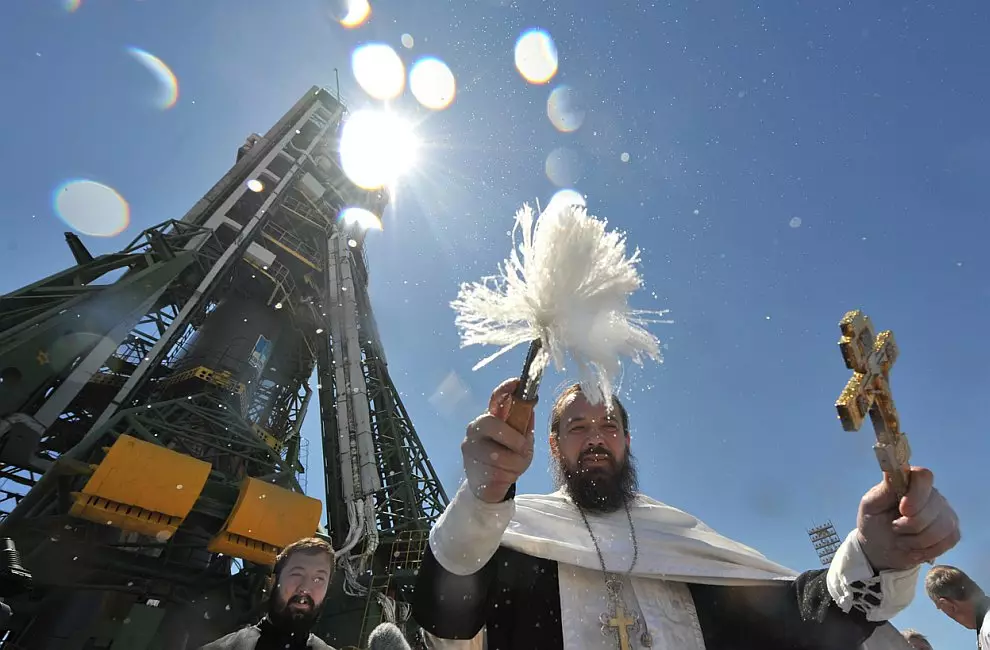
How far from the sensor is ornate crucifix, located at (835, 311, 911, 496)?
1.40 meters

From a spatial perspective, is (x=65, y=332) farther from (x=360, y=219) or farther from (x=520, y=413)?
(x=360, y=219)

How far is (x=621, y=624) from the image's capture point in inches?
90.2

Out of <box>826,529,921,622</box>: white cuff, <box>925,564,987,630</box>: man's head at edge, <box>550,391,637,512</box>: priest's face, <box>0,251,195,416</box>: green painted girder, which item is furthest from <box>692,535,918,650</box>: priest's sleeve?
<box>0,251,195,416</box>: green painted girder

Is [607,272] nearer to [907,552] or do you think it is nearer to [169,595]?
[907,552]

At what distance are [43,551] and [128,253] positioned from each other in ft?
33.7

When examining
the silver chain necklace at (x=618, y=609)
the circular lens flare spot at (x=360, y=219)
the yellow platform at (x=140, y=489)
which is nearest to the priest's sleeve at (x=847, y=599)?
the silver chain necklace at (x=618, y=609)

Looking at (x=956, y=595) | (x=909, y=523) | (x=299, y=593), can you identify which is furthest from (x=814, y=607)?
(x=299, y=593)

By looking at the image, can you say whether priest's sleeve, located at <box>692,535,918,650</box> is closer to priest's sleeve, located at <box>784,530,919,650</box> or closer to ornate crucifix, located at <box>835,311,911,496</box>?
priest's sleeve, located at <box>784,530,919,650</box>

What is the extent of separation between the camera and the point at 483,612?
2.29 meters

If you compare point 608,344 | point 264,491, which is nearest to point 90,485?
point 264,491

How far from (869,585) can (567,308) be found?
4.96 ft

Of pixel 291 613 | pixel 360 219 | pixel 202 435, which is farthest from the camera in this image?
pixel 360 219

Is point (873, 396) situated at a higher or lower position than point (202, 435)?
lower

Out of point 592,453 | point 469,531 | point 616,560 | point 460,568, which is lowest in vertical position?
point 460,568
